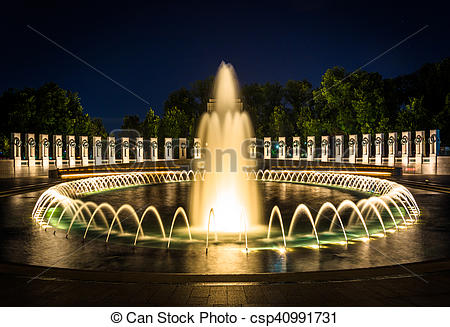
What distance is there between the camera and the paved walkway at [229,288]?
573cm

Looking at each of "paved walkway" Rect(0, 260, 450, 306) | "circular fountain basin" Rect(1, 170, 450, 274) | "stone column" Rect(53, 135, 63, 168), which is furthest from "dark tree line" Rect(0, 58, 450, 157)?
"paved walkway" Rect(0, 260, 450, 306)

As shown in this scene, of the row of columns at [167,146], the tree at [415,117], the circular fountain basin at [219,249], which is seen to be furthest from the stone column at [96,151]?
the tree at [415,117]

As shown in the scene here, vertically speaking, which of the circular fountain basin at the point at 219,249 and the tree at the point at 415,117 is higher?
the tree at the point at 415,117

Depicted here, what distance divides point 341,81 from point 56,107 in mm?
43499

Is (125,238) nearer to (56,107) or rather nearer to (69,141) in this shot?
(69,141)

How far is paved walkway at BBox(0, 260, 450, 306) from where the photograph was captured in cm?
573

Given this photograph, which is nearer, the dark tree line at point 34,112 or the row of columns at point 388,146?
the row of columns at point 388,146

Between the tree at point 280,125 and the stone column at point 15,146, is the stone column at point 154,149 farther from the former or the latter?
the tree at point 280,125

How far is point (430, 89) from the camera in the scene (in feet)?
172

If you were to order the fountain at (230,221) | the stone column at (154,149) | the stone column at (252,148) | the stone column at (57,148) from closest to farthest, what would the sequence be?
1. the fountain at (230,221)
2. the stone column at (57,148)
3. the stone column at (154,149)
4. the stone column at (252,148)

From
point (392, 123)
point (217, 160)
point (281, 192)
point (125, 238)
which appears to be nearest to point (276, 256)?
point (125, 238)

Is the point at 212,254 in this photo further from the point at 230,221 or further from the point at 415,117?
the point at 415,117

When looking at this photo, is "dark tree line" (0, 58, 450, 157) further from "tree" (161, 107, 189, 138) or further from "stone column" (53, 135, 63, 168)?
"stone column" (53, 135, 63, 168)

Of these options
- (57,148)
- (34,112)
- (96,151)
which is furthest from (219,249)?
(34,112)
